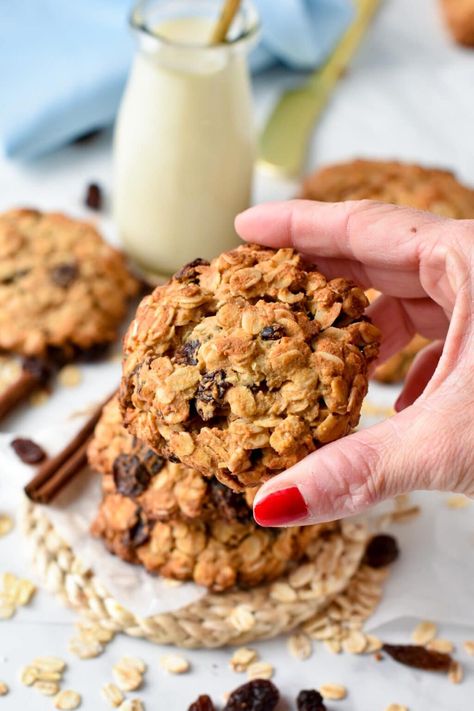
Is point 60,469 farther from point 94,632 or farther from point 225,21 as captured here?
point 225,21

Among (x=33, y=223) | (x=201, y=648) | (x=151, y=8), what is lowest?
(x=201, y=648)

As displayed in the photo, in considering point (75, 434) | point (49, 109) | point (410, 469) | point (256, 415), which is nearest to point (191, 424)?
point (256, 415)

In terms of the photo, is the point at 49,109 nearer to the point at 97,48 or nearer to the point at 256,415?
the point at 97,48

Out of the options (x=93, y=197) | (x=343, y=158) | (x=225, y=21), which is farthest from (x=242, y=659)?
(x=343, y=158)

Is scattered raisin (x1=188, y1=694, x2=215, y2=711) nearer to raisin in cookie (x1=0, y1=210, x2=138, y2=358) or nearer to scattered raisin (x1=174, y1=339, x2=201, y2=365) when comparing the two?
scattered raisin (x1=174, y1=339, x2=201, y2=365)

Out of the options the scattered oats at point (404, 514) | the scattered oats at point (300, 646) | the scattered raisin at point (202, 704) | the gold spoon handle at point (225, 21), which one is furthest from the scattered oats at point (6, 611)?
the gold spoon handle at point (225, 21)

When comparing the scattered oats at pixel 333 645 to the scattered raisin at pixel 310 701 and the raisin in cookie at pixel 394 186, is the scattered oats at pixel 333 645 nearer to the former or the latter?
the scattered raisin at pixel 310 701
